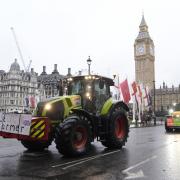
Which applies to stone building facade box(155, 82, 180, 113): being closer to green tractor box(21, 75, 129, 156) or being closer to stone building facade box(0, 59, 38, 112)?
stone building facade box(0, 59, 38, 112)

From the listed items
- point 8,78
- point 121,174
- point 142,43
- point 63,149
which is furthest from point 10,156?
point 142,43

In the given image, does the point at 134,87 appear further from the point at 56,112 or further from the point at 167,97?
the point at 167,97

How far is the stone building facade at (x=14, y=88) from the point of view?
14662 centimetres

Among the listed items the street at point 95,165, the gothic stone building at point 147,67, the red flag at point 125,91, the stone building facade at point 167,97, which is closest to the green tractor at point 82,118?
the street at point 95,165

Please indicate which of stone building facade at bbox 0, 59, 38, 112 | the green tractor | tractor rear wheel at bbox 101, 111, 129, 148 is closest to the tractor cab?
the green tractor

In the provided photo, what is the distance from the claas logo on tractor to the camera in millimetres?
11016

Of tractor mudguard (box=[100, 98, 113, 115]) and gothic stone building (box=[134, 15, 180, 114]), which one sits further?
gothic stone building (box=[134, 15, 180, 114])

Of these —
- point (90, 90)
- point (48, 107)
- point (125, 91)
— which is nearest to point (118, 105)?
point (90, 90)

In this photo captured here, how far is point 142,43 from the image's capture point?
594 ft

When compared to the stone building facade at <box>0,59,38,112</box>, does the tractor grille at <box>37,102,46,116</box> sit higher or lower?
lower

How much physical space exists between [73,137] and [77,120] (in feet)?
1.82

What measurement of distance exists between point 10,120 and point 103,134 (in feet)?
11.7

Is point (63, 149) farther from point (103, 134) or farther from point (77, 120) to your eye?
point (103, 134)

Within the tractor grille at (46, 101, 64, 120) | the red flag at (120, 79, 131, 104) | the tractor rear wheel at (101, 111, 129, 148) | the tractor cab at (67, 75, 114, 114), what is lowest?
the tractor rear wheel at (101, 111, 129, 148)
